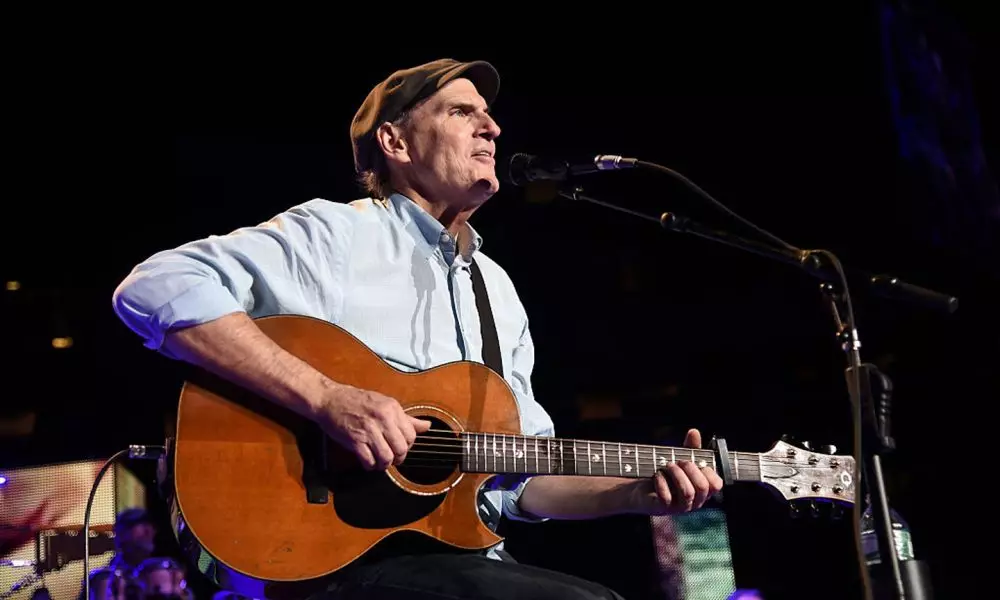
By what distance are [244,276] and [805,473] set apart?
218cm

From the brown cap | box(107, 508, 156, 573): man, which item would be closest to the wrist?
the brown cap

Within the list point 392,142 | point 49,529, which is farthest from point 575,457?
point 49,529

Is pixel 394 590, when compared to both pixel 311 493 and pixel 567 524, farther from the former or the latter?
pixel 567 524

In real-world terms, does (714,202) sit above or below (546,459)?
above

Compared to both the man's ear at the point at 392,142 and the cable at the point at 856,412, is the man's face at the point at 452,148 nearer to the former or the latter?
the man's ear at the point at 392,142

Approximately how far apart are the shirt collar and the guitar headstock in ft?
4.72

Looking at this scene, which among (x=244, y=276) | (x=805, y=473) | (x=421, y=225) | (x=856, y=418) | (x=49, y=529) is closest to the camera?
(x=856, y=418)

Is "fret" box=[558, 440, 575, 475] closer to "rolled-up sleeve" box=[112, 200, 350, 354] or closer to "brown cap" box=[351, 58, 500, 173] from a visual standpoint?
"rolled-up sleeve" box=[112, 200, 350, 354]

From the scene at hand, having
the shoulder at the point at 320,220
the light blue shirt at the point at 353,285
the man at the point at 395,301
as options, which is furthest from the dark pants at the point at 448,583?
the shoulder at the point at 320,220

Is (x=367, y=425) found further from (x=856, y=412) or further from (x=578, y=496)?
(x=856, y=412)

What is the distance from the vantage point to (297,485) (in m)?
2.54

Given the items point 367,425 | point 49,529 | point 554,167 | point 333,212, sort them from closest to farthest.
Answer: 1. point 367,425
2. point 554,167
3. point 333,212
4. point 49,529

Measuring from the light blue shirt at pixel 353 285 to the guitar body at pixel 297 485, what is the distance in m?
0.20

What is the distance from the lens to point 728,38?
647cm
